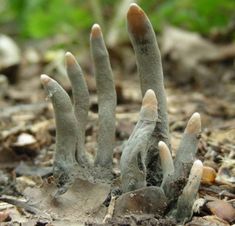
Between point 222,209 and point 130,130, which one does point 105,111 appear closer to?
point 222,209

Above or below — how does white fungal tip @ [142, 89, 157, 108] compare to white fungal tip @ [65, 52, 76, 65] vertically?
below

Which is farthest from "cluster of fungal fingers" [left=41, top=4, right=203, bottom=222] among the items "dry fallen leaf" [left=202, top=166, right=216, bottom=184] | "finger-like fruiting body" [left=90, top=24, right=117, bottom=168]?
"dry fallen leaf" [left=202, top=166, right=216, bottom=184]

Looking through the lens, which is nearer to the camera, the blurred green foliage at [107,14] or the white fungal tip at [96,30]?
the white fungal tip at [96,30]

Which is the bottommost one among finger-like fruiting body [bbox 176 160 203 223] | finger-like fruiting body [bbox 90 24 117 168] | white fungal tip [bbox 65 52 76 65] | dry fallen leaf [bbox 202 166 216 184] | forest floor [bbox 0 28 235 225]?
forest floor [bbox 0 28 235 225]

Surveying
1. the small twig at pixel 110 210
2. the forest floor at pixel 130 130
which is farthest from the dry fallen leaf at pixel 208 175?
the small twig at pixel 110 210

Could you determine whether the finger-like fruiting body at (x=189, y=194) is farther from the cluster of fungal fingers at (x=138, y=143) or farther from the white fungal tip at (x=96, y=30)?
the white fungal tip at (x=96, y=30)

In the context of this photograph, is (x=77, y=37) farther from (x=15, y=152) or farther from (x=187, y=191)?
(x=187, y=191)

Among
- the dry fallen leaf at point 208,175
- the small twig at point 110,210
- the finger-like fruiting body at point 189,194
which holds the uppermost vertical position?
the finger-like fruiting body at point 189,194

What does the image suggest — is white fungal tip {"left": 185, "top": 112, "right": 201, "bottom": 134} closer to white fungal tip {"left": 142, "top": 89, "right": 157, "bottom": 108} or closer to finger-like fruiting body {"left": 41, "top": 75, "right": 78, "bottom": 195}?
white fungal tip {"left": 142, "top": 89, "right": 157, "bottom": 108}
